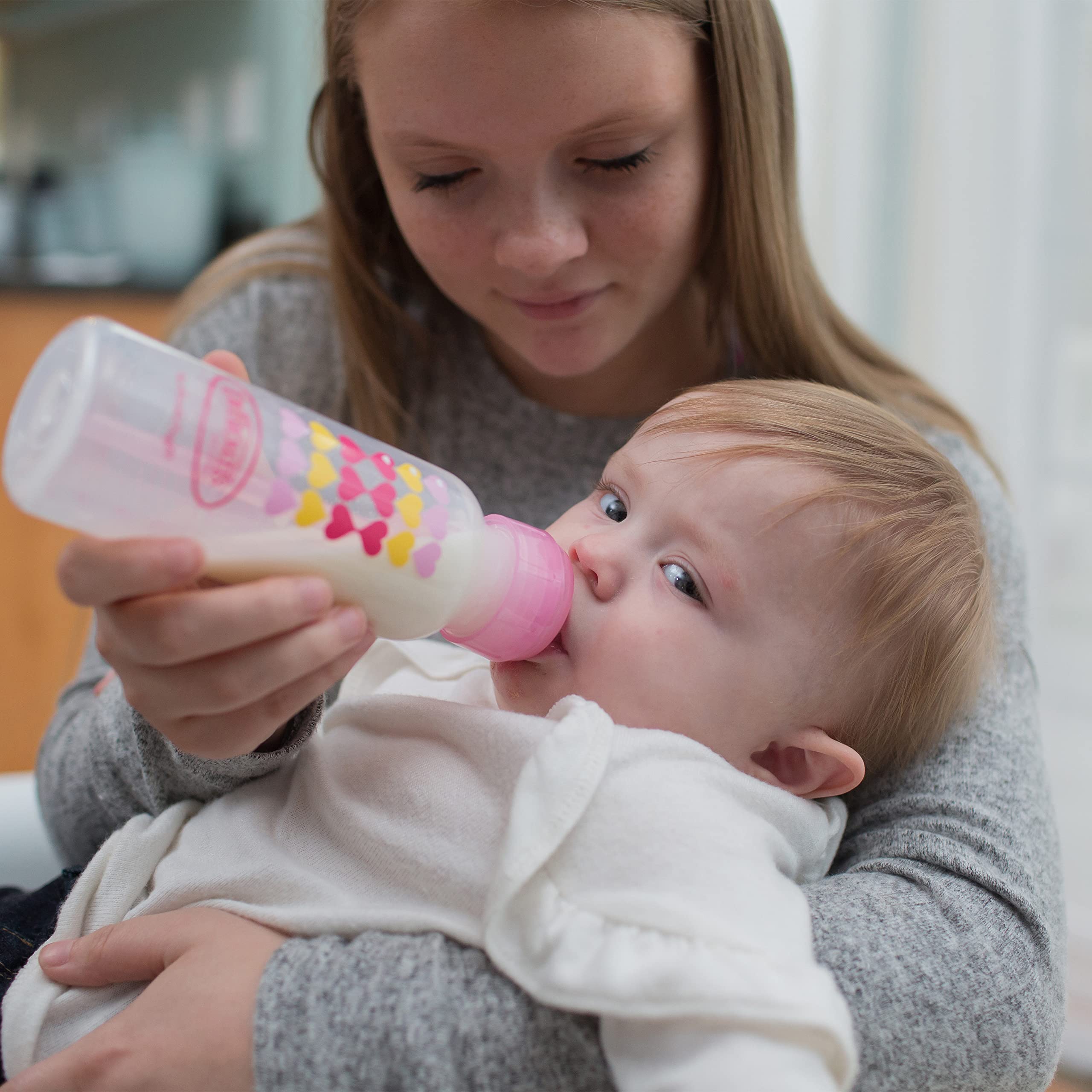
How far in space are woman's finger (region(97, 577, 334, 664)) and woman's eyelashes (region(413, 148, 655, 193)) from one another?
0.53m

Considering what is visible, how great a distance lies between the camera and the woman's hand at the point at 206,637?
649mm

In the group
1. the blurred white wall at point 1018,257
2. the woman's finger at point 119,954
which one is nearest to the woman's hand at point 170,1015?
the woman's finger at point 119,954

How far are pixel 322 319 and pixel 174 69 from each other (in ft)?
8.59

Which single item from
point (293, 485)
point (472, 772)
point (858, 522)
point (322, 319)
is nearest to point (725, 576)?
point (858, 522)

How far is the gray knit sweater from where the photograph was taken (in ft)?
2.47

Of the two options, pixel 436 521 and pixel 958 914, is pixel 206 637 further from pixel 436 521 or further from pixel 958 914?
pixel 958 914

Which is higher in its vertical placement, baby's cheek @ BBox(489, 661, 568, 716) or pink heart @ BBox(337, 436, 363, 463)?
pink heart @ BBox(337, 436, 363, 463)

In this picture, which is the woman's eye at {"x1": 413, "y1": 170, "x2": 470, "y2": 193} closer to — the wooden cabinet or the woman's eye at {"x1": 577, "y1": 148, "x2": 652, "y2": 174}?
the woman's eye at {"x1": 577, "y1": 148, "x2": 652, "y2": 174}

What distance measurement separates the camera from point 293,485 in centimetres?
71

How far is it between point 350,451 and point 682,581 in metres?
0.30

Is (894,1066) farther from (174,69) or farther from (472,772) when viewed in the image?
(174,69)

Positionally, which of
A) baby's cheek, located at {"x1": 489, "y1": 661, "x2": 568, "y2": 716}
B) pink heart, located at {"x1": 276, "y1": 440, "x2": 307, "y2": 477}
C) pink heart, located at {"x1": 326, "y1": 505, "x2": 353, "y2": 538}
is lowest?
baby's cheek, located at {"x1": 489, "y1": 661, "x2": 568, "y2": 716}

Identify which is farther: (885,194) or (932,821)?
(885,194)

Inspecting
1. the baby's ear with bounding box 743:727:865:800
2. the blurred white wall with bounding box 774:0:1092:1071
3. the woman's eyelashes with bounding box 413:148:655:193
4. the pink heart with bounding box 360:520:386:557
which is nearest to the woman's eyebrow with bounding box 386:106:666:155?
the woman's eyelashes with bounding box 413:148:655:193
